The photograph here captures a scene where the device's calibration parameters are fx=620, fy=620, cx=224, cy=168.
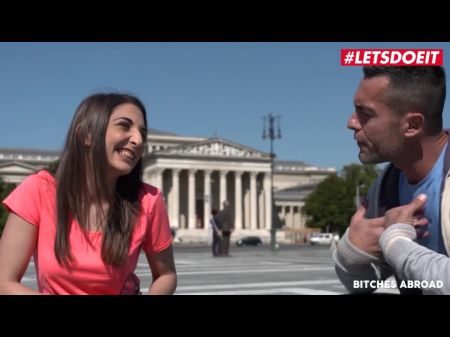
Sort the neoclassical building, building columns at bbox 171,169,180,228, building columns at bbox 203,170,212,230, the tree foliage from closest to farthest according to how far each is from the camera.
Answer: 1. the tree foliage
2. the neoclassical building
3. building columns at bbox 171,169,180,228
4. building columns at bbox 203,170,212,230

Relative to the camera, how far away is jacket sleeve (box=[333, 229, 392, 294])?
162 centimetres

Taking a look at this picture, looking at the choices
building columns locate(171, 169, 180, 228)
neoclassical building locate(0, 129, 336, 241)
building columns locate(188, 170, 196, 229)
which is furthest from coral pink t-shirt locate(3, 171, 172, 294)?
→ building columns locate(188, 170, 196, 229)

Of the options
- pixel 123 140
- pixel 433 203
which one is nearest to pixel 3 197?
pixel 123 140

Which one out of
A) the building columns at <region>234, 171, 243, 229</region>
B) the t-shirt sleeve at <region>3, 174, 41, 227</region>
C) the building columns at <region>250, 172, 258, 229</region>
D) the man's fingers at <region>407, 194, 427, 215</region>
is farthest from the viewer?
the building columns at <region>250, 172, 258, 229</region>

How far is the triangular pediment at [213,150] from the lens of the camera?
90.4 metres

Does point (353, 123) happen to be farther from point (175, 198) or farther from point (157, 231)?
Answer: point (175, 198)

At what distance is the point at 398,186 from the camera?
181cm

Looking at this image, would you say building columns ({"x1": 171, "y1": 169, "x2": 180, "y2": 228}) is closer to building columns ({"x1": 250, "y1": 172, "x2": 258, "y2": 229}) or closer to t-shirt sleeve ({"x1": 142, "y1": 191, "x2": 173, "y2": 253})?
building columns ({"x1": 250, "y1": 172, "x2": 258, "y2": 229})

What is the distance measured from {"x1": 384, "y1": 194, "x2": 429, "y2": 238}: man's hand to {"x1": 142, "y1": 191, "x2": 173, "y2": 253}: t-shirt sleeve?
116cm

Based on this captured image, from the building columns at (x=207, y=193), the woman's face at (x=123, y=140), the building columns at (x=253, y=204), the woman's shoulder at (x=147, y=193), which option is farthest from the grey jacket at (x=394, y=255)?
the building columns at (x=253, y=204)

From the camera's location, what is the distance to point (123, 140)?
2.32 meters

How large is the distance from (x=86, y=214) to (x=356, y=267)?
1.15m

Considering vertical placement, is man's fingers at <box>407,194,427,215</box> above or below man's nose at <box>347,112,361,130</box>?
below
